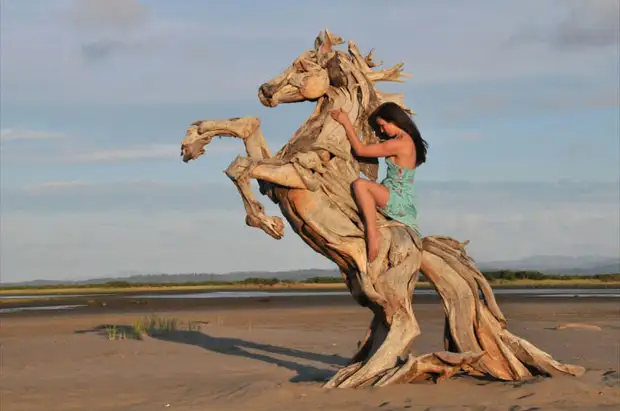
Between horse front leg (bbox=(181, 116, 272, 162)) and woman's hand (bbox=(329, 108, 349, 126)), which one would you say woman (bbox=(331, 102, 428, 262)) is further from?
horse front leg (bbox=(181, 116, 272, 162))

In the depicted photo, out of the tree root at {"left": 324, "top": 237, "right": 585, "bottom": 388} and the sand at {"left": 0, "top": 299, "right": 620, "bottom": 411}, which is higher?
the tree root at {"left": 324, "top": 237, "right": 585, "bottom": 388}

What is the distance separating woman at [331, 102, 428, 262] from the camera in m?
10.5

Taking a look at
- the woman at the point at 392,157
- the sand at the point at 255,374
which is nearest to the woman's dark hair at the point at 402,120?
the woman at the point at 392,157

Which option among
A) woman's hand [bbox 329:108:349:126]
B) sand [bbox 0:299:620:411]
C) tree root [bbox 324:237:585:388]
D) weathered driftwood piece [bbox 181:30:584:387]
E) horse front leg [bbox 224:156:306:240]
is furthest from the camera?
tree root [bbox 324:237:585:388]

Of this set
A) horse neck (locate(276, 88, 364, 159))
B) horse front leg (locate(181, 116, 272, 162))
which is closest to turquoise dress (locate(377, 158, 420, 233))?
horse neck (locate(276, 88, 364, 159))

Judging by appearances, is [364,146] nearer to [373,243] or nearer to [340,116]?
[340,116]

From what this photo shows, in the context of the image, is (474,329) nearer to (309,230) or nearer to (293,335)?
(309,230)

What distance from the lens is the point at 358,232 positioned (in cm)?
1048

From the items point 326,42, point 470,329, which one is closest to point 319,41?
point 326,42

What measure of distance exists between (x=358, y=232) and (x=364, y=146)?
0.97m

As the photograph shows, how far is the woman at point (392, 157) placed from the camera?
10477 mm

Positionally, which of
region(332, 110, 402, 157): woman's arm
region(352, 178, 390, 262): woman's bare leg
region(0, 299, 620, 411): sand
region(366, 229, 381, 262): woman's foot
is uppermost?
region(332, 110, 402, 157): woman's arm

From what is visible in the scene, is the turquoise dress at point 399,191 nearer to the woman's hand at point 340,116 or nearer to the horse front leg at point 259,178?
the woman's hand at point 340,116

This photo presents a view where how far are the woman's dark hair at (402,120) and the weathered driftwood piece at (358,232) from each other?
13.0 inches
